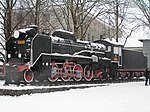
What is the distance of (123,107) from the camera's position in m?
11.2

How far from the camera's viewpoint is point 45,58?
58.4 ft

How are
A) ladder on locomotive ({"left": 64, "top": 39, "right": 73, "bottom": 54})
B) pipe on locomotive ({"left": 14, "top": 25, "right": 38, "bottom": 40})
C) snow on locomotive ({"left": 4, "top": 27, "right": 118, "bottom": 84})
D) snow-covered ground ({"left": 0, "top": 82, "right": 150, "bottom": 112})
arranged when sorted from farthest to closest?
ladder on locomotive ({"left": 64, "top": 39, "right": 73, "bottom": 54}), pipe on locomotive ({"left": 14, "top": 25, "right": 38, "bottom": 40}), snow on locomotive ({"left": 4, "top": 27, "right": 118, "bottom": 84}), snow-covered ground ({"left": 0, "top": 82, "right": 150, "bottom": 112})

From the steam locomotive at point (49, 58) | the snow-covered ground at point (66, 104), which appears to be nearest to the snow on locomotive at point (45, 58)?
the steam locomotive at point (49, 58)

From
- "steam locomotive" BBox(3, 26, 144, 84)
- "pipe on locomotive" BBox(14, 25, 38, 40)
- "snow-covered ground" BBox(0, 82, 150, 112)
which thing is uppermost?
"pipe on locomotive" BBox(14, 25, 38, 40)

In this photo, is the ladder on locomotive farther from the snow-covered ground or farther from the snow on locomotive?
the snow-covered ground

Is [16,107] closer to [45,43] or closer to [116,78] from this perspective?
[45,43]

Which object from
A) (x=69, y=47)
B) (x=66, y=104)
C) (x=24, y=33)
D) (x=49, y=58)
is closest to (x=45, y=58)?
(x=49, y=58)

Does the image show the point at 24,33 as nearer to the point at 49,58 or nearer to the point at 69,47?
the point at 49,58

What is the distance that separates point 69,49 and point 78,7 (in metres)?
12.9

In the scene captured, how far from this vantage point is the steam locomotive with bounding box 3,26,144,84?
17.4m

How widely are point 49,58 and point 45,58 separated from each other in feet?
1.20

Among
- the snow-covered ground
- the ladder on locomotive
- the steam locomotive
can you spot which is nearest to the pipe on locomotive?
the steam locomotive

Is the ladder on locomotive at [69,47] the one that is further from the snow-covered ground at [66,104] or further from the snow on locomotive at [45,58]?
the snow-covered ground at [66,104]

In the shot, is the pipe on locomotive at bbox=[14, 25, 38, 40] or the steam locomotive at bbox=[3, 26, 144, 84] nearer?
the steam locomotive at bbox=[3, 26, 144, 84]
